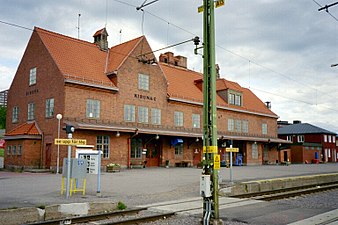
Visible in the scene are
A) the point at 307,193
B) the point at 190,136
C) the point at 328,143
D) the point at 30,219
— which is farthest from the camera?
the point at 328,143

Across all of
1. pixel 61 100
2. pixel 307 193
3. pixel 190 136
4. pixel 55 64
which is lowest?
pixel 307 193

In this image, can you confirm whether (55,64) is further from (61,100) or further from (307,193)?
(307,193)

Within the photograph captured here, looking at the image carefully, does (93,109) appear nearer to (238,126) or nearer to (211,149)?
(238,126)

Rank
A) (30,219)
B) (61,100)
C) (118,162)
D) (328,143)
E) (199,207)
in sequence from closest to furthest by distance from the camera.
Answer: (30,219) < (199,207) < (61,100) < (118,162) < (328,143)

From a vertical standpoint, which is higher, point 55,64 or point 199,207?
point 55,64

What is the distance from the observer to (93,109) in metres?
29.6

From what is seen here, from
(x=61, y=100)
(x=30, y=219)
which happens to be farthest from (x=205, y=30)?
(x=61, y=100)


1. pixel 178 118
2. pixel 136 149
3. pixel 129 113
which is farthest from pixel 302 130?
pixel 129 113

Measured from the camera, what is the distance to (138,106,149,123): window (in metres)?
33.0

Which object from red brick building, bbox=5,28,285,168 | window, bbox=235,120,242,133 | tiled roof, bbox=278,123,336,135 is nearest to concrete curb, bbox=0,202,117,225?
red brick building, bbox=5,28,285,168

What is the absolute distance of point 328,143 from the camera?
66.9 m

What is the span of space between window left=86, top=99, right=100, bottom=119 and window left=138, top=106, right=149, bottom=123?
4428mm

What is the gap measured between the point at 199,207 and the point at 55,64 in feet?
67.1

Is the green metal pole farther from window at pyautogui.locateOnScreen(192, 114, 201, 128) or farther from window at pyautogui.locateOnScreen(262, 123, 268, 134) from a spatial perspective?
window at pyautogui.locateOnScreen(262, 123, 268, 134)
